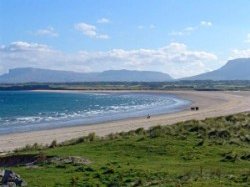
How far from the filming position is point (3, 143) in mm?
47250

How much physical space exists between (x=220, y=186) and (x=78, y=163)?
8778 mm

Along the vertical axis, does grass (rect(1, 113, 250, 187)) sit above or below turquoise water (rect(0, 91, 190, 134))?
above

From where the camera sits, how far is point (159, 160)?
2703 centimetres

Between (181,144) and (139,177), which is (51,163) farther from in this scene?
(181,144)

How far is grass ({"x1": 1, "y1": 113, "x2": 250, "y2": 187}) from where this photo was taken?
21750 mm

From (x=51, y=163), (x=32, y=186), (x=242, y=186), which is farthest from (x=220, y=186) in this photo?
(x=51, y=163)

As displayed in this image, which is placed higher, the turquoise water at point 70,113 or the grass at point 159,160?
the grass at point 159,160

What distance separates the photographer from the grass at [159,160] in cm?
2175

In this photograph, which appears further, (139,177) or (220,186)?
(139,177)

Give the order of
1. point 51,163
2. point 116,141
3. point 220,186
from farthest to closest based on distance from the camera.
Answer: point 116,141, point 51,163, point 220,186

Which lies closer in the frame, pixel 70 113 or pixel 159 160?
pixel 159 160

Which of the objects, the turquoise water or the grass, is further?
the turquoise water

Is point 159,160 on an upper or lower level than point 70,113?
upper

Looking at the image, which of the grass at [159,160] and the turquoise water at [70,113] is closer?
the grass at [159,160]
